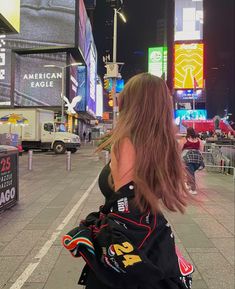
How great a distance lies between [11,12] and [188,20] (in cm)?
5526

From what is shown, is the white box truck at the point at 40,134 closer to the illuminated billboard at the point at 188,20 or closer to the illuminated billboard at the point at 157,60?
the illuminated billboard at the point at 188,20

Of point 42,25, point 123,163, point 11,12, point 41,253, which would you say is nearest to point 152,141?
point 123,163

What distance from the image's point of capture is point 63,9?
55.6 meters

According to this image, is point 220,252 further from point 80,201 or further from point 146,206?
point 80,201

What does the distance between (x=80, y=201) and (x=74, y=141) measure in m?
22.1

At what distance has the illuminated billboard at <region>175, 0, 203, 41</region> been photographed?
198ft

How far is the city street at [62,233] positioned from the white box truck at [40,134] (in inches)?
765

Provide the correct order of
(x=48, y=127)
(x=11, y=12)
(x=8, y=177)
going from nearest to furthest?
1. (x=8, y=177)
2. (x=11, y=12)
3. (x=48, y=127)

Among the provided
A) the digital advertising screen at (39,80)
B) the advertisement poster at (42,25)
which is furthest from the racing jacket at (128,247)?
the advertisement poster at (42,25)

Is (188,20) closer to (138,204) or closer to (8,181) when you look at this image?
(8,181)

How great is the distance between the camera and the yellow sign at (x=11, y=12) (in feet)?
33.1

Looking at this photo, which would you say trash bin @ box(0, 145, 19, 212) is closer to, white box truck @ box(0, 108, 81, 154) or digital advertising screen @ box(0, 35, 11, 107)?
white box truck @ box(0, 108, 81, 154)

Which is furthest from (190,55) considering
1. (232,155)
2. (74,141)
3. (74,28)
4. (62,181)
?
(62,181)

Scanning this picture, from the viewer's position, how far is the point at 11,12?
35.5 feet
